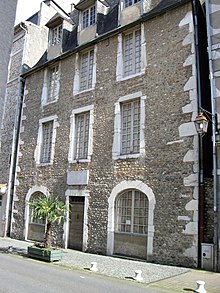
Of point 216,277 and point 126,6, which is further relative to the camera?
point 126,6

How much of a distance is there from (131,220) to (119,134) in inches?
112

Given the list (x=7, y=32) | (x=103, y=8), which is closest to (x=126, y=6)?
(x=103, y=8)

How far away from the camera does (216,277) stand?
722cm

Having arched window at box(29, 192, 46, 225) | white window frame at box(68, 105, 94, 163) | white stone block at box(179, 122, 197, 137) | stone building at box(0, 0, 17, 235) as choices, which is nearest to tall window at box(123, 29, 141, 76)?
white window frame at box(68, 105, 94, 163)

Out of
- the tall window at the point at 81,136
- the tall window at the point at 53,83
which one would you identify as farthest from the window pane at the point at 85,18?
the tall window at the point at 81,136

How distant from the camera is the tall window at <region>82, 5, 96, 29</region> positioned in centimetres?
1298

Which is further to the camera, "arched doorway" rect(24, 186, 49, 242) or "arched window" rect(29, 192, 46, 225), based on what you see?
"arched window" rect(29, 192, 46, 225)

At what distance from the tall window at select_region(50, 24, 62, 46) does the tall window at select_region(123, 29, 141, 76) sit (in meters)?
4.11

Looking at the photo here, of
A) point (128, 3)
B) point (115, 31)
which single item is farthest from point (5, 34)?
point (128, 3)

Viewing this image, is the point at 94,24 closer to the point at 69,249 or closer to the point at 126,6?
the point at 126,6

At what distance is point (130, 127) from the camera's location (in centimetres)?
1068

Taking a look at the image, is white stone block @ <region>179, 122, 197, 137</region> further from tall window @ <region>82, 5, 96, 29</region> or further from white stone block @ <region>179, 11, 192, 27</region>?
tall window @ <region>82, 5, 96, 29</region>

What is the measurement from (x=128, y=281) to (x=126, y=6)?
9.43m

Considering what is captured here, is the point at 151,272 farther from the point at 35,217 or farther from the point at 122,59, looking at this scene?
the point at 122,59
